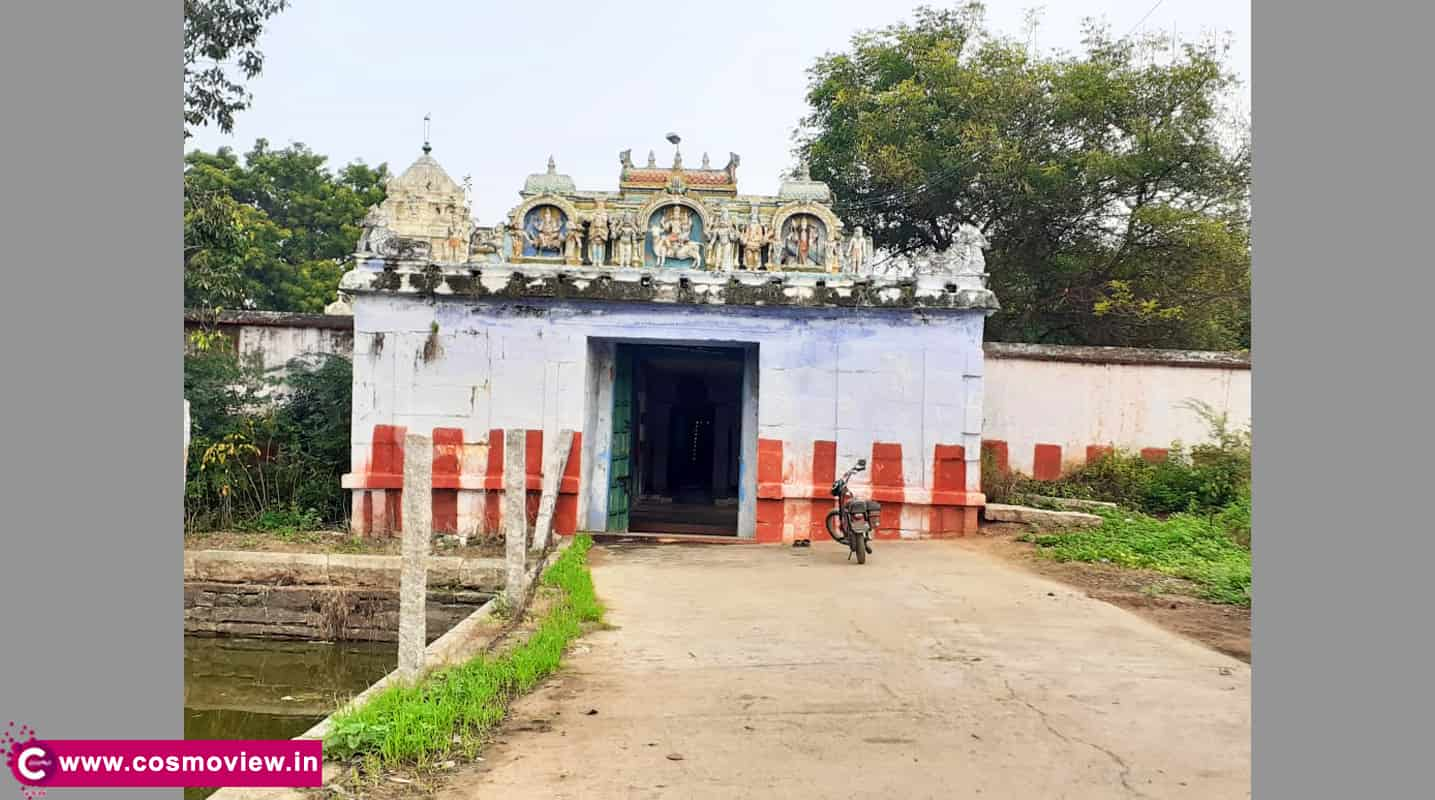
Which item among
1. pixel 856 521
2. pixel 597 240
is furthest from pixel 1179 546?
pixel 597 240

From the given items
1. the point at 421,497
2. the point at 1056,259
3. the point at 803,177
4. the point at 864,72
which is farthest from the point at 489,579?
the point at 864,72

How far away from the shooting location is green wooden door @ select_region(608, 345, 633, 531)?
11922 mm

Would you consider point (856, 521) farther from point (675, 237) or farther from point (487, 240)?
point (487, 240)

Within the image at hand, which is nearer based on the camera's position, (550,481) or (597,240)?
(550,481)

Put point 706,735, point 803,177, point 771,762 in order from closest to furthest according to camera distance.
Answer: point 771,762 < point 706,735 < point 803,177

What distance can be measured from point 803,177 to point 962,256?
6546 millimetres

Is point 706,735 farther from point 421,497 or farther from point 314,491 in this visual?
point 314,491

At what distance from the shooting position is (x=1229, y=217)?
679 inches

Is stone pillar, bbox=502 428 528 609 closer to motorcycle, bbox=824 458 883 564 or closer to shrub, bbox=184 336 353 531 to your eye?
motorcycle, bbox=824 458 883 564

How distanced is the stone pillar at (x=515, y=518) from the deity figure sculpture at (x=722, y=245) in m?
5.24

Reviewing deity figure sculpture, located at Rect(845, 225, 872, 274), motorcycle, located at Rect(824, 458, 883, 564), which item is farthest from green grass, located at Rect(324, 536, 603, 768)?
deity figure sculpture, located at Rect(845, 225, 872, 274)

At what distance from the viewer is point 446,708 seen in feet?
14.3

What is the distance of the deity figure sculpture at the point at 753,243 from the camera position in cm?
1280
